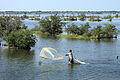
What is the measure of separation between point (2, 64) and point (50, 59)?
18.1 ft

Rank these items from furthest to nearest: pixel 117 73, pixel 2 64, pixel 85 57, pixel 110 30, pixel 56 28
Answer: pixel 56 28
pixel 110 30
pixel 85 57
pixel 2 64
pixel 117 73

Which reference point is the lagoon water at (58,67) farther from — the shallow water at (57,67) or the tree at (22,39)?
the tree at (22,39)

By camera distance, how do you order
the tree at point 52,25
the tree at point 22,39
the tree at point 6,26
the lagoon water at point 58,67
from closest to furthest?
the lagoon water at point 58,67
the tree at point 22,39
the tree at point 6,26
the tree at point 52,25

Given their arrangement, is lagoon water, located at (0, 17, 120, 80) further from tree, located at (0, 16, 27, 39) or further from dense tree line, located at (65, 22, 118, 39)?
dense tree line, located at (65, 22, 118, 39)

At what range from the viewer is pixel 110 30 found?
2472 inches

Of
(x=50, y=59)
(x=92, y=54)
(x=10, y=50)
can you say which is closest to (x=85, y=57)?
(x=92, y=54)

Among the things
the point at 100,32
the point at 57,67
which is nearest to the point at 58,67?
the point at 57,67

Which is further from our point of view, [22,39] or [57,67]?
[22,39]

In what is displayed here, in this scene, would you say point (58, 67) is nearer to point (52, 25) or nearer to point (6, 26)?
point (6, 26)

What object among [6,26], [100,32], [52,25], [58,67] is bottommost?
[58,67]

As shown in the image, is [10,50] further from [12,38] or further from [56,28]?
[56,28]

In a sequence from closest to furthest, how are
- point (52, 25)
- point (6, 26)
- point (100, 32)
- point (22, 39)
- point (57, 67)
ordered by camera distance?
point (57, 67), point (22, 39), point (6, 26), point (100, 32), point (52, 25)

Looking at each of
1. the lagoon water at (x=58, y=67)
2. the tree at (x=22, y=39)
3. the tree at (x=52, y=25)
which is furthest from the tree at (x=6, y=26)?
the tree at (x=52, y=25)

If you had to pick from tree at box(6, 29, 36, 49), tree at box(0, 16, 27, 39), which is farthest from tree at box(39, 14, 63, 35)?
tree at box(6, 29, 36, 49)
